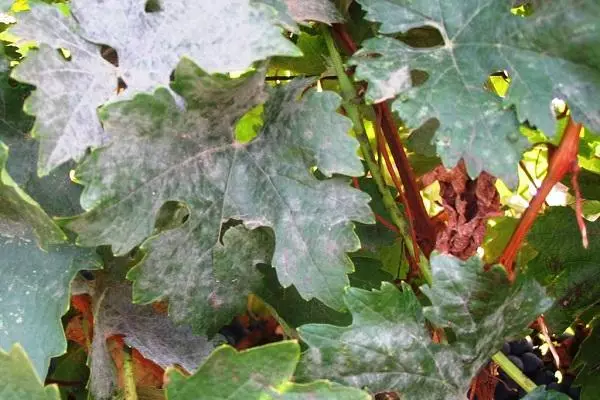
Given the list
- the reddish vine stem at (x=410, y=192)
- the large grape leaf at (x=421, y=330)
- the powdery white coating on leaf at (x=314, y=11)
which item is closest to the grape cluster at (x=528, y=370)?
the reddish vine stem at (x=410, y=192)

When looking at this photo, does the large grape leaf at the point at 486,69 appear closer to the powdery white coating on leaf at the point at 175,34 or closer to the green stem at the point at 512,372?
the powdery white coating on leaf at the point at 175,34

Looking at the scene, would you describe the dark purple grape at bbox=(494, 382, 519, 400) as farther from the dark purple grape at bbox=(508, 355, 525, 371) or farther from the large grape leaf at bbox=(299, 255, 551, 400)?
the large grape leaf at bbox=(299, 255, 551, 400)

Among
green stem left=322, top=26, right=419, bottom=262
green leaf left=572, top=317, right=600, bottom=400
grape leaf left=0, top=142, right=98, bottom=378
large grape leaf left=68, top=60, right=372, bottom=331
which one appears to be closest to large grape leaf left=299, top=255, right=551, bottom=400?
large grape leaf left=68, top=60, right=372, bottom=331

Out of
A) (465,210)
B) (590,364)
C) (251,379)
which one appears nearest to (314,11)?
(465,210)

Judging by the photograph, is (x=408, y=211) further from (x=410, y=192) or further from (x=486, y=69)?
(x=486, y=69)

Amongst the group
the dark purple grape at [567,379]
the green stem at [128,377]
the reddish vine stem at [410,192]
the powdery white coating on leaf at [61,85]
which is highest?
the powdery white coating on leaf at [61,85]
